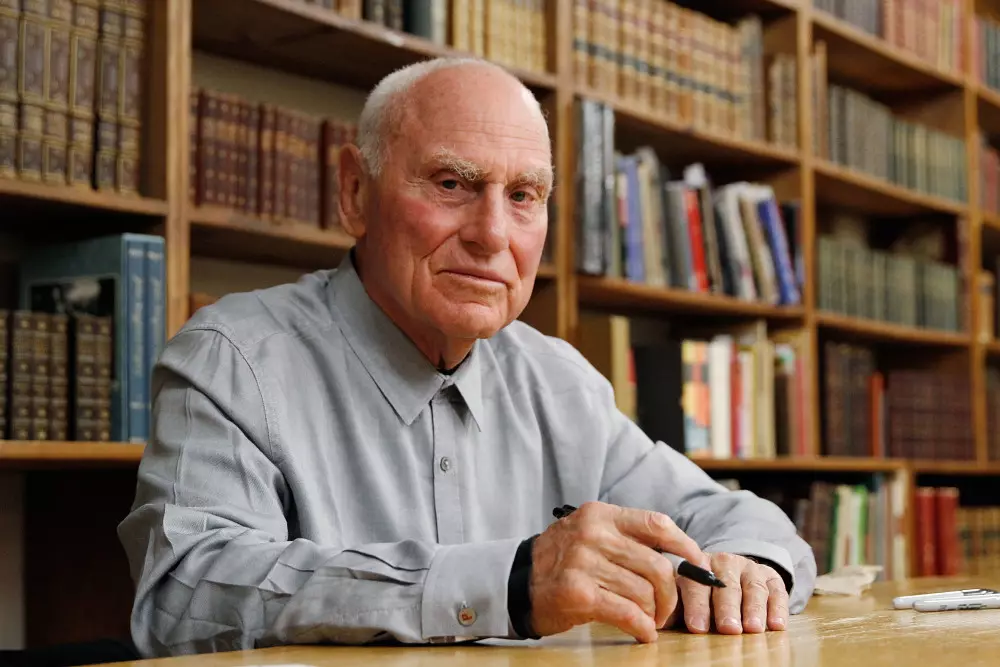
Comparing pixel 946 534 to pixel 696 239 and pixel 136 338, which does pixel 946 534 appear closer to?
pixel 696 239

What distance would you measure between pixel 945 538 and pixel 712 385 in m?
1.16

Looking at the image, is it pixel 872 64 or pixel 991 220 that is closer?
pixel 872 64

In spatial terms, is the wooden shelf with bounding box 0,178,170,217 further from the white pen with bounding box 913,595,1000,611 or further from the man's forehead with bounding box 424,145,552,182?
the white pen with bounding box 913,595,1000,611

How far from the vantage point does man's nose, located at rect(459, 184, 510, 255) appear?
4.75 ft

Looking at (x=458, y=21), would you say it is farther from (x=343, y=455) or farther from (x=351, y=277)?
(x=343, y=455)

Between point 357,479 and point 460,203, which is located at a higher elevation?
point 460,203

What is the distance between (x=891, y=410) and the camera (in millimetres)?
3646

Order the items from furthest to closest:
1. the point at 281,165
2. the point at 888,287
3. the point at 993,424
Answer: the point at 993,424, the point at 888,287, the point at 281,165

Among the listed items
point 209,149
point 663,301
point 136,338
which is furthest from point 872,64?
point 136,338

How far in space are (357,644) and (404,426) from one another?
1.50 ft

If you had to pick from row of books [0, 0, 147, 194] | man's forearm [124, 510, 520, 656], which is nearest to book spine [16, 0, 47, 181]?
row of books [0, 0, 147, 194]

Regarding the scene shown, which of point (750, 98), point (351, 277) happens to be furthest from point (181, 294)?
point (750, 98)

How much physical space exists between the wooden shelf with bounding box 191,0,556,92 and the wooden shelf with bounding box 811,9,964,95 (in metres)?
1.25

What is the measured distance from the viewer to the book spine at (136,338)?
6.40 ft
